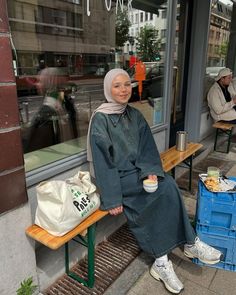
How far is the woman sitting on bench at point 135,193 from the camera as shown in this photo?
6.77ft

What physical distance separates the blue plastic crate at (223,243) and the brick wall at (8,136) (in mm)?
1460

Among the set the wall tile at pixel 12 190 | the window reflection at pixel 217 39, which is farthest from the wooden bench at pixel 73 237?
the window reflection at pixel 217 39

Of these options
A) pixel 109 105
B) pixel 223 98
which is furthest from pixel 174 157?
pixel 223 98

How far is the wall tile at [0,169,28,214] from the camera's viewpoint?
1575 mm

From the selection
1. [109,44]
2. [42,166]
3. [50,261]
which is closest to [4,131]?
[42,166]

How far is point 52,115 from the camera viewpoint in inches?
105

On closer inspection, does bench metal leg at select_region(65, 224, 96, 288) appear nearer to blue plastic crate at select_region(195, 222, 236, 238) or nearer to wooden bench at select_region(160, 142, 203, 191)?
blue plastic crate at select_region(195, 222, 236, 238)

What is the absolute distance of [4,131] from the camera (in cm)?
152

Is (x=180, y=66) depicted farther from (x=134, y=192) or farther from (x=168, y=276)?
(x=168, y=276)

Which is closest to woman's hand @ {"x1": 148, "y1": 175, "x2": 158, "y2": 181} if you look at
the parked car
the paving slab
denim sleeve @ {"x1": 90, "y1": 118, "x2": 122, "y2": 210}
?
denim sleeve @ {"x1": 90, "y1": 118, "x2": 122, "y2": 210}

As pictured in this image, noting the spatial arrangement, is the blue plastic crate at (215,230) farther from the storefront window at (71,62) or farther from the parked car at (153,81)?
the parked car at (153,81)

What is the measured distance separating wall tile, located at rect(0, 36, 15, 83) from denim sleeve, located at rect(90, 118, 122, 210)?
0.77 m

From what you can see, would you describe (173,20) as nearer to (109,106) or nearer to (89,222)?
(109,106)

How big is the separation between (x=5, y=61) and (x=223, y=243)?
204 cm
